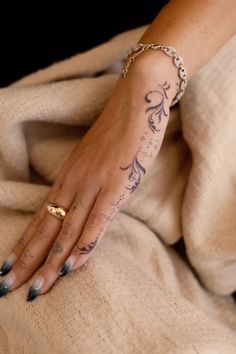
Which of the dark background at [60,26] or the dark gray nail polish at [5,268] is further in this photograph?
the dark background at [60,26]

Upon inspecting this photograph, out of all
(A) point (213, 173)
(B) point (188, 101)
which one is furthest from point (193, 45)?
(A) point (213, 173)

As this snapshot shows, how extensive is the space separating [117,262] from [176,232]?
0.44ft

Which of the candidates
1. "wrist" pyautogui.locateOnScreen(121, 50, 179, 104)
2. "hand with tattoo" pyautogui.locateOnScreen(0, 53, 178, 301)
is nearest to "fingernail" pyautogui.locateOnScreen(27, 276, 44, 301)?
"hand with tattoo" pyautogui.locateOnScreen(0, 53, 178, 301)

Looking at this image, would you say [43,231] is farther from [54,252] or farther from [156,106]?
[156,106]

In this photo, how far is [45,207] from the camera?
2.20 feet

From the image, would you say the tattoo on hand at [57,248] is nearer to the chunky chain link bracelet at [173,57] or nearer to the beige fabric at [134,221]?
the beige fabric at [134,221]

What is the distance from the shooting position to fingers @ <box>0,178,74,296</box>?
2.11 feet

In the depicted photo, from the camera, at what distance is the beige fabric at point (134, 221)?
59 cm

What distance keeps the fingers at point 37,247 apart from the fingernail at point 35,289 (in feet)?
0.09

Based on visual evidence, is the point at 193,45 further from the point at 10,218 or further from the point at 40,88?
the point at 10,218

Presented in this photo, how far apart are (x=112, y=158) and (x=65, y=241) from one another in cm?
13

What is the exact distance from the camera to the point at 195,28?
70 cm

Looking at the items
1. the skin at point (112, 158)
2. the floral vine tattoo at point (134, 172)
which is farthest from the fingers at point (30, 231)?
the floral vine tattoo at point (134, 172)

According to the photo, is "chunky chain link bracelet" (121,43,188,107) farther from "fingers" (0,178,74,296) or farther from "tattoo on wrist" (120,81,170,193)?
"fingers" (0,178,74,296)
